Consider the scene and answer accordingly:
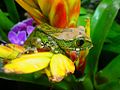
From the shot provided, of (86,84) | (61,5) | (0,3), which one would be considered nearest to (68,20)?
(61,5)

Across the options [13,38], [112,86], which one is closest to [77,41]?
[112,86]

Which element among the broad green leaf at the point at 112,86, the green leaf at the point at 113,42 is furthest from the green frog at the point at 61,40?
the green leaf at the point at 113,42

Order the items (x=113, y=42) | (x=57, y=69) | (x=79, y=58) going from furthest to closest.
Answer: (x=113, y=42) → (x=79, y=58) → (x=57, y=69)

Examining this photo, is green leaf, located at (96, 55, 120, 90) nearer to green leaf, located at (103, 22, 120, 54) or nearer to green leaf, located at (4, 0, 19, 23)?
green leaf, located at (103, 22, 120, 54)

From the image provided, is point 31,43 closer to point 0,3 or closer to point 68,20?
point 68,20

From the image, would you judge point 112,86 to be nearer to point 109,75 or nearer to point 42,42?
point 109,75

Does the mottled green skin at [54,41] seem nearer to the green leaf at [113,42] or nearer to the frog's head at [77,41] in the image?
the frog's head at [77,41]
